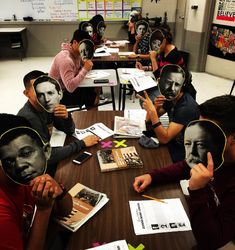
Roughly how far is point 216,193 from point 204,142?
233 millimetres

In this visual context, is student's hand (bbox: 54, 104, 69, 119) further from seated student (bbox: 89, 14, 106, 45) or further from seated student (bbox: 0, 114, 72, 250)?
seated student (bbox: 89, 14, 106, 45)

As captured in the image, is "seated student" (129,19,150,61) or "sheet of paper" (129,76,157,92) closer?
"sheet of paper" (129,76,157,92)

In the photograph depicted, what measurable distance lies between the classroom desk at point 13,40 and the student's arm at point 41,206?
231 inches

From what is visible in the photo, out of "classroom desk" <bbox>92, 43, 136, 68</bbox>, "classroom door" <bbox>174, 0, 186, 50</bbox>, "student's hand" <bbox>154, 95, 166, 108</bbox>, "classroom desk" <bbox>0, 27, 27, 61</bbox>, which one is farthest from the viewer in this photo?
"classroom desk" <bbox>0, 27, 27, 61</bbox>

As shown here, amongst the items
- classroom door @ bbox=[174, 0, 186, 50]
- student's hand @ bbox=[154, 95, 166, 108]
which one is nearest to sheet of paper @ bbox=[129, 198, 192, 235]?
student's hand @ bbox=[154, 95, 166, 108]

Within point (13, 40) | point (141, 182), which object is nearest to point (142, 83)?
point (141, 182)

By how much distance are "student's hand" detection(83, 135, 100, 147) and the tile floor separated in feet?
7.73

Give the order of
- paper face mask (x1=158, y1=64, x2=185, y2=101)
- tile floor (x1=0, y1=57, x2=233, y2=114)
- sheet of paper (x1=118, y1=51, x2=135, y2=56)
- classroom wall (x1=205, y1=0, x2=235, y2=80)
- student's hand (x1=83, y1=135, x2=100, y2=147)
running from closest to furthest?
student's hand (x1=83, y1=135, x2=100, y2=147) → paper face mask (x1=158, y1=64, x2=185, y2=101) → sheet of paper (x1=118, y1=51, x2=135, y2=56) → tile floor (x1=0, y1=57, x2=233, y2=114) → classroom wall (x1=205, y1=0, x2=235, y2=80)

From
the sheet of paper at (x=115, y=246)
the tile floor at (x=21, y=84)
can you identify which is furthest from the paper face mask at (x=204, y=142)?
the tile floor at (x=21, y=84)

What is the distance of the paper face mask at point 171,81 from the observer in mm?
1891

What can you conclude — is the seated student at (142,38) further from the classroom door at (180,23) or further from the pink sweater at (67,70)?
the classroom door at (180,23)

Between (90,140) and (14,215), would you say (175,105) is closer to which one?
(90,140)

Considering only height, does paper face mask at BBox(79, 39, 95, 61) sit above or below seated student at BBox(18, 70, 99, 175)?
above

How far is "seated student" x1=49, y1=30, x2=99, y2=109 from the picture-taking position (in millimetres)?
2887
